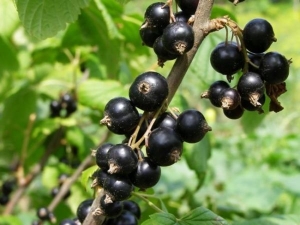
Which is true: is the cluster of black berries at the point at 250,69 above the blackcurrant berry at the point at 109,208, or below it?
above

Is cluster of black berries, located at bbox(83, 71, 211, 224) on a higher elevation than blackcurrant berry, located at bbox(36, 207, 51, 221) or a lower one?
higher

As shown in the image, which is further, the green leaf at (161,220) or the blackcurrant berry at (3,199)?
the blackcurrant berry at (3,199)

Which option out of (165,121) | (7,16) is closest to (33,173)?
(7,16)

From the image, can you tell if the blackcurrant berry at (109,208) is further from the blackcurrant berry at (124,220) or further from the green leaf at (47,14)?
the green leaf at (47,14)

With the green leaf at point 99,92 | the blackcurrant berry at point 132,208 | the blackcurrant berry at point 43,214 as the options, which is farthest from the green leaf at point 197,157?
the blackcurrant berry at point 132,208

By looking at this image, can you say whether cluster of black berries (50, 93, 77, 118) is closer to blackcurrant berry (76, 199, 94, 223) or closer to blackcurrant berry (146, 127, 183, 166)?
blackcurrant berry (76, 199, 94, 223)

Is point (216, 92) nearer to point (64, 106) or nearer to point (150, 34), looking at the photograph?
point (150, 34)

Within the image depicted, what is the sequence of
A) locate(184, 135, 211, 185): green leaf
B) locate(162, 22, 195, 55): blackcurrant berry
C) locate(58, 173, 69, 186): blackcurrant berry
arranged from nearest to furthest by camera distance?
1. locate(162, 22, 195, 55): blackcurrant berry
2. locate(184, 135, 211, 185): green leaf
3. locate(58, 173, 69, 186): blackcurrant berry

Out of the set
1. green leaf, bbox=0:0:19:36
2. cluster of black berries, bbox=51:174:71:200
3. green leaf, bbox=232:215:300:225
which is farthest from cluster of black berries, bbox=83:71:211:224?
cluster of black berries, bbox=51:174:71:200
